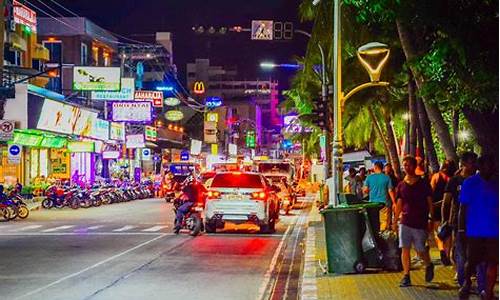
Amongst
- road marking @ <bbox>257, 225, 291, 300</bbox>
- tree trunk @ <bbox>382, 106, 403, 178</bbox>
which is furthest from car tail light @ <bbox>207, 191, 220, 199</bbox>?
tree trunk @ <bbox>382, 106, 403, 178</bbox>

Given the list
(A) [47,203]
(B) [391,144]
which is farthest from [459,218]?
(A) [47,203]

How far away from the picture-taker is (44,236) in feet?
69.5

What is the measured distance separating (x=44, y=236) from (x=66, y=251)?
428 centimetres

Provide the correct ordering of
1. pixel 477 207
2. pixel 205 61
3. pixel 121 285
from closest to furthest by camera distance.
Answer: pixel 477 207 → pixel 121 285 → pixel 205 61

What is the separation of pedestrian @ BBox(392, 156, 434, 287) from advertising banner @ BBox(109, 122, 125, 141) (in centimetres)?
4283

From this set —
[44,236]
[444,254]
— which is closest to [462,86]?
[444,254]

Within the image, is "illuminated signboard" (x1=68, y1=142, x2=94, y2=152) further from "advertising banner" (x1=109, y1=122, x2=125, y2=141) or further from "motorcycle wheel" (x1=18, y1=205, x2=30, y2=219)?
"motorcycle wheel" (x1=18, y1=205, x2=30, y2=219)

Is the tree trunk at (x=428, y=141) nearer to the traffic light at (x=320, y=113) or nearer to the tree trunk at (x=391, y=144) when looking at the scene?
the traffic light at (x=320, y=113)

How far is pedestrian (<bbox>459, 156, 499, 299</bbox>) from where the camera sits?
8531mm

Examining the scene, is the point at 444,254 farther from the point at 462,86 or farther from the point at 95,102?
the point at 95,102

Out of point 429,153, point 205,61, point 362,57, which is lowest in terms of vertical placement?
point 429,153

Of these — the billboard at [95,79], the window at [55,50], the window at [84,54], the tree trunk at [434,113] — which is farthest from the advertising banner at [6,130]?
the tree trunk at [434,113]

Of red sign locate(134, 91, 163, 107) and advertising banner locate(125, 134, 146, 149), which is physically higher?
red sign locate(134, 91, 163, 107)

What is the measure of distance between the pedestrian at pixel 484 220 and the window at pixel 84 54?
47.4 m
